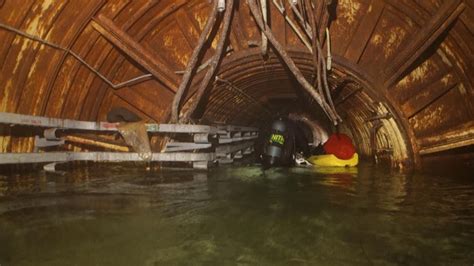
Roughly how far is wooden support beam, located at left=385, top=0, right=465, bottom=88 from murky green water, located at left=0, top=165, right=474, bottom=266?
1751mm

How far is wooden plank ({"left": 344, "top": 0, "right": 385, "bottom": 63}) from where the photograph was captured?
17.8ft

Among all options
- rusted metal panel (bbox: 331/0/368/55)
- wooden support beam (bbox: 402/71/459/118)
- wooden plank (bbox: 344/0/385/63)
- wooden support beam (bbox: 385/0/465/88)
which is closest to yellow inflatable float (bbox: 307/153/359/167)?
wooden support beam (bbox: 402/71/459/118)

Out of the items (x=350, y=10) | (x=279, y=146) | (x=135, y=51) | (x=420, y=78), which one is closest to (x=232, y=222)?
(x=135, y=51)

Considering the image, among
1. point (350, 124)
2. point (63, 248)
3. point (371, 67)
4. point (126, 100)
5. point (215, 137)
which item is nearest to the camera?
point (63, 248)

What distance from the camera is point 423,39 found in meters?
5.05

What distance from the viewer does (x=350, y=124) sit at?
31.1ft

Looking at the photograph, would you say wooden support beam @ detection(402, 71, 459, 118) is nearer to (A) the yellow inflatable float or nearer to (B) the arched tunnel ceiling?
(B) the arched tunnel ceiling

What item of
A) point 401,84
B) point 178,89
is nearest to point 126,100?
point 178,89

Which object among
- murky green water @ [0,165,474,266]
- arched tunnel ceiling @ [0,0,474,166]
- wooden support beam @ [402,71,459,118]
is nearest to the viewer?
murky green water @ [0,165,474,266]

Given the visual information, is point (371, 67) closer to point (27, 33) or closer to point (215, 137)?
point (215, 137)

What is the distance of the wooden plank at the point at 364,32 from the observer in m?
5.42

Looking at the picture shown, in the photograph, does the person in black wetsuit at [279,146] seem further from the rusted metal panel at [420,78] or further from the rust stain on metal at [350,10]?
the rust stain on metal at [350,10]

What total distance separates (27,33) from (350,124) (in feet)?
25.3

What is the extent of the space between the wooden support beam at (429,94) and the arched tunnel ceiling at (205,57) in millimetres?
15
